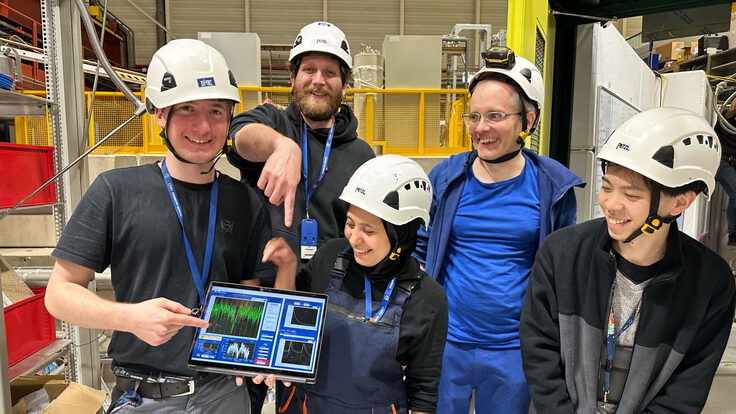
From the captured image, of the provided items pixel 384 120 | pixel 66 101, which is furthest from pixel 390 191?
pixel 384 120

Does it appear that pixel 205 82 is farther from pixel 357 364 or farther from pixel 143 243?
pixel 357 364

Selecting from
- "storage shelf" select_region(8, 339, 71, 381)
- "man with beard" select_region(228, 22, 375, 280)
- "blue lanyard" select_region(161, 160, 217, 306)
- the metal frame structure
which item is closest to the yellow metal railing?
the metal frame structure

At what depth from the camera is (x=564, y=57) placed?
379 centimetres

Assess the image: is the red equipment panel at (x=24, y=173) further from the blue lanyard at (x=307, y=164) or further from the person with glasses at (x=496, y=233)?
the person with glasses at (x=496, y=233)

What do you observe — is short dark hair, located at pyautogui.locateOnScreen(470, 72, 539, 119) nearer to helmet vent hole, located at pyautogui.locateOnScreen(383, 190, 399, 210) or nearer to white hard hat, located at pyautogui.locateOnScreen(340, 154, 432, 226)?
white hard hat, located at pyautogui.locateOnScreen(340, 154, 432, 226)

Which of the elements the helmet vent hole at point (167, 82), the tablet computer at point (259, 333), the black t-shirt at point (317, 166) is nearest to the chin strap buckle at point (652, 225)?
the tablet computer at point (259, 333)

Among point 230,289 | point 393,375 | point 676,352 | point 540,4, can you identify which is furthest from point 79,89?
point 676,352

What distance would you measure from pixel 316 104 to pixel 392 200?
0.71m

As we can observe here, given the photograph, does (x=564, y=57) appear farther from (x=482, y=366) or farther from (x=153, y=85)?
(x=153, y=85)

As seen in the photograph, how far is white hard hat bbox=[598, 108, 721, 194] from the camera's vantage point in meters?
1.26

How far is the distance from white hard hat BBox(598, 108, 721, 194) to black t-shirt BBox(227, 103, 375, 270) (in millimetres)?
1092

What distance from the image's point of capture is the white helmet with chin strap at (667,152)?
4.14 feet

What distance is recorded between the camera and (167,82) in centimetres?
131

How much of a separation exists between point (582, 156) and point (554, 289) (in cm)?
266
